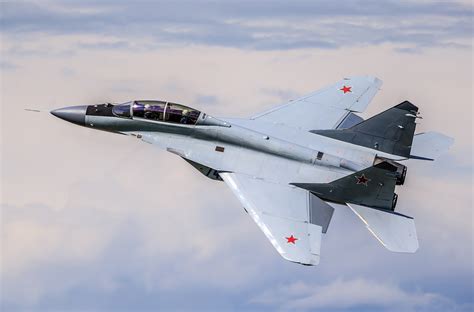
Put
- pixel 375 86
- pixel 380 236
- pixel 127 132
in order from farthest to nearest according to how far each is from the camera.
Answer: pixel 375 86, pixel 127 132, pixel 380 236

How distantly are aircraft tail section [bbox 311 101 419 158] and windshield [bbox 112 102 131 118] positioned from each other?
568 centimetres

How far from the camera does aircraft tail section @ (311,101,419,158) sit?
3131 cm

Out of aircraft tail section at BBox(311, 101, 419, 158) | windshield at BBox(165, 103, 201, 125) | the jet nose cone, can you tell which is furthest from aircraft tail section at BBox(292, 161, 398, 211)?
the jet nose cone

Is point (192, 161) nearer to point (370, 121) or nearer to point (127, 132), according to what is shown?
point (127, 132)

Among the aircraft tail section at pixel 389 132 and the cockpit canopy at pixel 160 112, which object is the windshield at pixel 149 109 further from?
the aircraft tail section at pixel 389 132

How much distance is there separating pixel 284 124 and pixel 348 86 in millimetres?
2772

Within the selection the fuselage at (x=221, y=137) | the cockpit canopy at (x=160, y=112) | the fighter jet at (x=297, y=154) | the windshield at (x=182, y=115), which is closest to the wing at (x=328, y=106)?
the fighter jet at (x=297, y=154)

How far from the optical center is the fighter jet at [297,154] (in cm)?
2994

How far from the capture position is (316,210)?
99.2 ft

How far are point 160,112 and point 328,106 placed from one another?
4923 mm

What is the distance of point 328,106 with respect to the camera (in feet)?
110

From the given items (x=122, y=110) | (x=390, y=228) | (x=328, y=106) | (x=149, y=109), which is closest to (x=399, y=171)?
(x=390, y=228)

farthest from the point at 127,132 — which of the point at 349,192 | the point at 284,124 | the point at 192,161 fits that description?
the point at 349,192

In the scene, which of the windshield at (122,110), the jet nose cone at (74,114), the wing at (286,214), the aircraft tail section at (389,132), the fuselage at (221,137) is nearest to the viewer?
the wing at (286,214)
